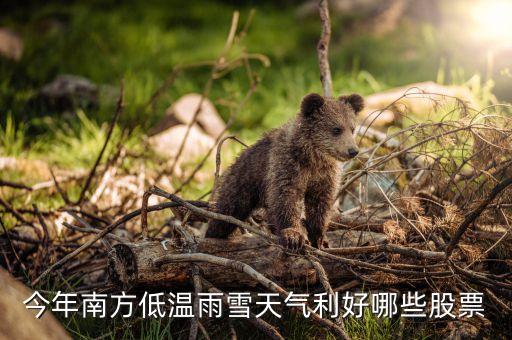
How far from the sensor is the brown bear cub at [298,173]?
12.0ft

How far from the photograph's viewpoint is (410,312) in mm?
3711

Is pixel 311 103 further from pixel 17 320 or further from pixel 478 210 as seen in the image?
pixel 17 320

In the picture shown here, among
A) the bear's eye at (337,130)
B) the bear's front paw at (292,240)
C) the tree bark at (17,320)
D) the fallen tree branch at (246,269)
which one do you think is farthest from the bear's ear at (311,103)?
the tree bark at (17,320)

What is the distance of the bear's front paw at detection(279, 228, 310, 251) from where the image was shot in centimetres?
336

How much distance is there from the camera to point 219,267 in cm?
352

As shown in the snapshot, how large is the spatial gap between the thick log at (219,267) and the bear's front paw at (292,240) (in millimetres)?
57

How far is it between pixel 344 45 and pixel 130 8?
4104mm

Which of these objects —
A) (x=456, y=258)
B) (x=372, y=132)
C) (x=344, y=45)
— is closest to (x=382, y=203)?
(x=456, y=258)

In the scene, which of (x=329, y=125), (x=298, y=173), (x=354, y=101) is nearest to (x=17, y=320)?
(x=298, y=173)

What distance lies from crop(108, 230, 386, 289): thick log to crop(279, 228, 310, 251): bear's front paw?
2.3 inches

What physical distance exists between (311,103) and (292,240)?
89 centimetres

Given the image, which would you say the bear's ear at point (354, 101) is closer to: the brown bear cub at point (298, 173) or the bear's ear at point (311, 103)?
the brown bear cub at point (298, 173)

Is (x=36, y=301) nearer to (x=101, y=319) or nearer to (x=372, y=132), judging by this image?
(x=101, y=319)

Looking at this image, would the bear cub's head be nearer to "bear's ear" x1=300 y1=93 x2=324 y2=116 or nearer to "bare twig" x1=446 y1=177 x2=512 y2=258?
"bear's ear" x1=300 y1=93 x2=324 y2=116
